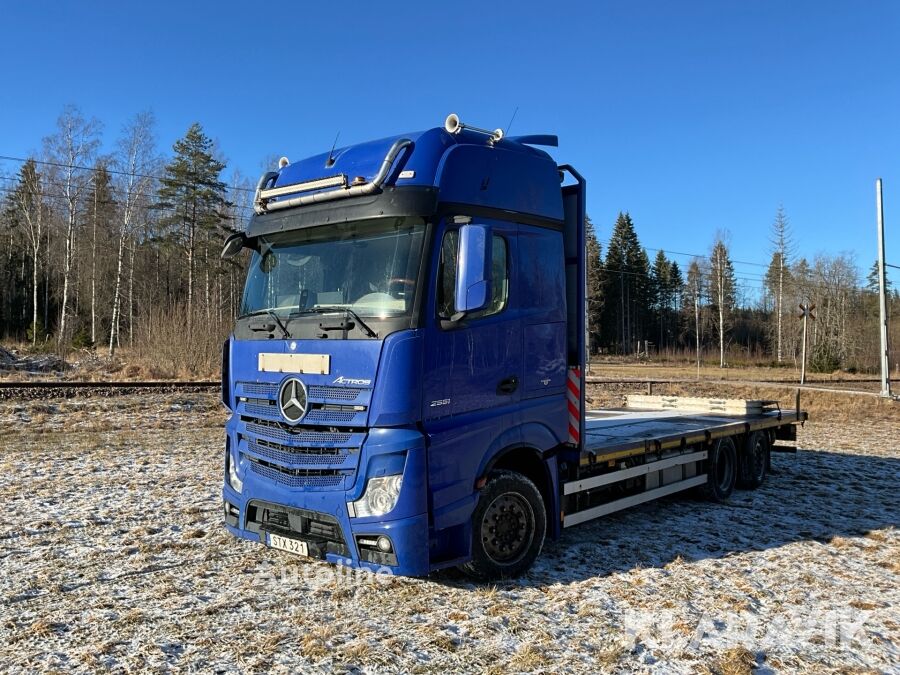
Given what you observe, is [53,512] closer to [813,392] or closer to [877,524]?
[877,524]

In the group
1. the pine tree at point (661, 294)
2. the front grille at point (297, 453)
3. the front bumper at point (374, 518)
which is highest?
the pine tree at point (661, 294)

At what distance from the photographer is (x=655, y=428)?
7.94 metres

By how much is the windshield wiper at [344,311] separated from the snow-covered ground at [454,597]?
1.91 m

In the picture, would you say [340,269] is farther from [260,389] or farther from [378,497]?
[378,497]

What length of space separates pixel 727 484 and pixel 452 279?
5.71m

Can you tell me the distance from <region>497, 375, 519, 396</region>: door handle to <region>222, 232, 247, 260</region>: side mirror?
2545mm

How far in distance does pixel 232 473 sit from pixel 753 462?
23.2 feet

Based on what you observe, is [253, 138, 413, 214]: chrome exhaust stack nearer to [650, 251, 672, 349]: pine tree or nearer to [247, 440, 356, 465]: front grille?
[247, 440, 356, 465]: front grille

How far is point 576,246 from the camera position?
586cm

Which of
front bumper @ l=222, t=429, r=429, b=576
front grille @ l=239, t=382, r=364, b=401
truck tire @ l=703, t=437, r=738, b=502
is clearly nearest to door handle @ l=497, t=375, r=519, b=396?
front bumper @ l=222, t=429, r=429, b=576

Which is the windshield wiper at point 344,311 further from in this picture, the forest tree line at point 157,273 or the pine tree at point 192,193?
the pine tree at point 192,193

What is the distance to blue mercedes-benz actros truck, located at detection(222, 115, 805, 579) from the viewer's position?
431cm

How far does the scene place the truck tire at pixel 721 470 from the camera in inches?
317

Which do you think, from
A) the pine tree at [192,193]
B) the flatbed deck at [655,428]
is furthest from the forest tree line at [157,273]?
the flatbed deck at [655,428]
